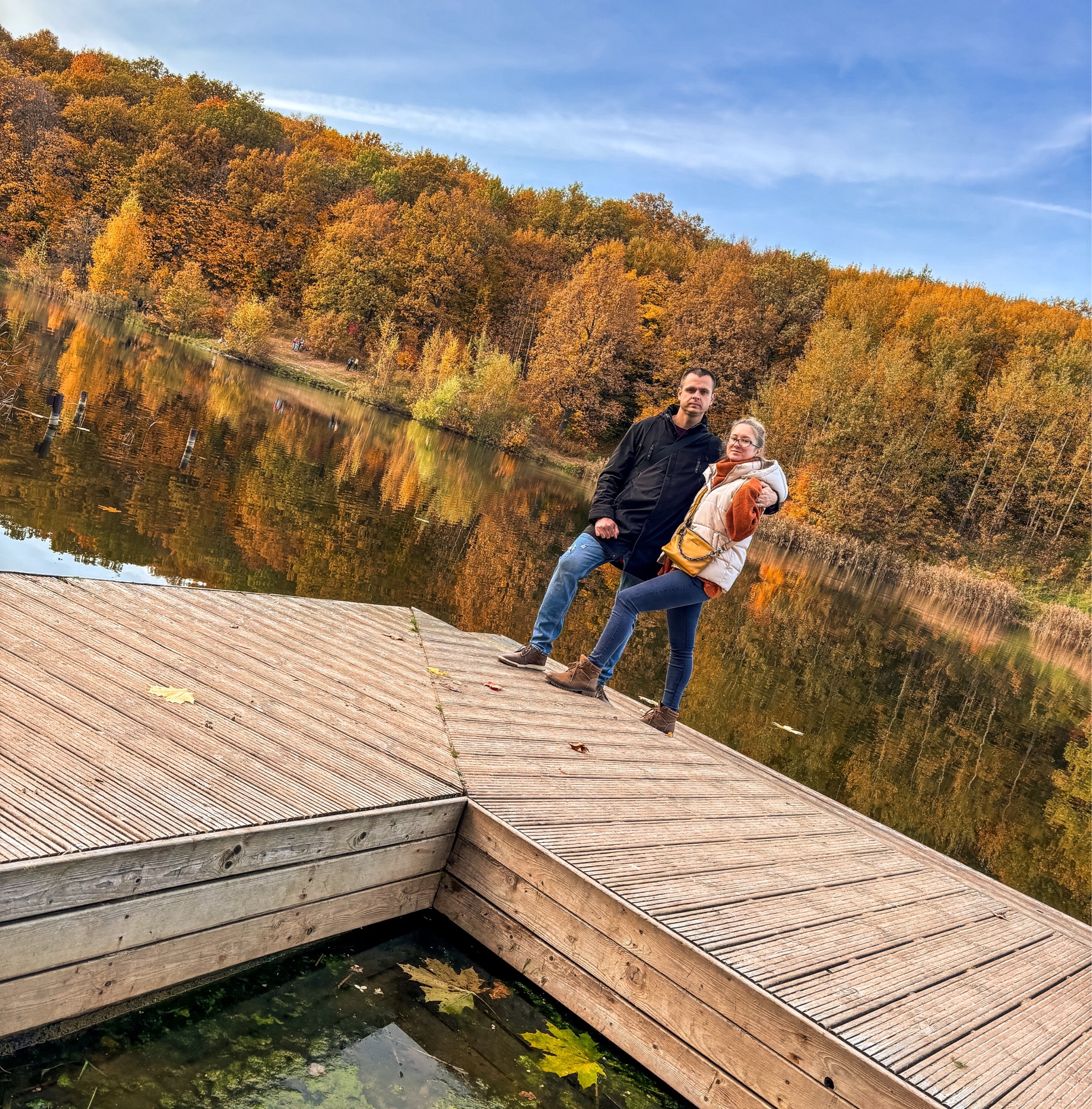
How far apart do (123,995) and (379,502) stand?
1266cm

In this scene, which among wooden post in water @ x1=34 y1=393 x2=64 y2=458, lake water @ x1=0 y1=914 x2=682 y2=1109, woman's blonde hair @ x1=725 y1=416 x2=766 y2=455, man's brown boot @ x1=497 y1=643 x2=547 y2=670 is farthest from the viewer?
wooden post in water @ x1=34 y1=393 x2=64 y2=458

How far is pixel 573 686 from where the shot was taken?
4.87 meters

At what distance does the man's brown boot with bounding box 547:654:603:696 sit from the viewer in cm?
488

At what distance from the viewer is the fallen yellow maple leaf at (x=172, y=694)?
2777 millimetres

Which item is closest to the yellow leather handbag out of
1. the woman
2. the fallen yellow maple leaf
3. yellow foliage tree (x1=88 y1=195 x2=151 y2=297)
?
the woman

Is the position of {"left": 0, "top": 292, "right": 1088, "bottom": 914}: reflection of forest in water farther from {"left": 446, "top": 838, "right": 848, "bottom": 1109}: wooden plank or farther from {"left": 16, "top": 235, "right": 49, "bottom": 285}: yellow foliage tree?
{"left": 16, "top": 235, "right": 49, "bottom": 285}: yellow foliage tree

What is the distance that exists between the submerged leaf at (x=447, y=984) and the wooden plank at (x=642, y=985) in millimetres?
233

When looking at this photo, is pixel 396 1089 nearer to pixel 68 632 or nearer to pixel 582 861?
pixel 582 861

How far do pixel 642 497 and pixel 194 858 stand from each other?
3.27 metres

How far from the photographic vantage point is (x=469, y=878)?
2.78 meters

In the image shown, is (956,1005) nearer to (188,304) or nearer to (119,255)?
(119,255)

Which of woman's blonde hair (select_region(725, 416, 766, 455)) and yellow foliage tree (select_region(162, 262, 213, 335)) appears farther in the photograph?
yellow foliage tree (select_region(162, 262, 213, 335))

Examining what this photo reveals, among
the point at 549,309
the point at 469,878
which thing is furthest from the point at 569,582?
the point at 549,309

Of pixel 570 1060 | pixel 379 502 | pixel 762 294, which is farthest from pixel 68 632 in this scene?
pixel 762 294
